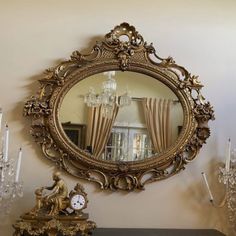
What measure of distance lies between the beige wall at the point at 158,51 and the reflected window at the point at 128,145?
0.24 metres

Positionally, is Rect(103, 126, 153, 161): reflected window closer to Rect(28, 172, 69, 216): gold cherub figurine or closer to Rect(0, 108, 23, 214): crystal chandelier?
Rect(28, 172, 69, 216): gold cherub figurine

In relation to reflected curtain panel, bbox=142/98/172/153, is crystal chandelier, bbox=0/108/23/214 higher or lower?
lower

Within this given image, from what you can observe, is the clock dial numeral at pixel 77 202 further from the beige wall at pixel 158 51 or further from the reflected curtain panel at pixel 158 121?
the reflected curtain panel at pixel 158 121

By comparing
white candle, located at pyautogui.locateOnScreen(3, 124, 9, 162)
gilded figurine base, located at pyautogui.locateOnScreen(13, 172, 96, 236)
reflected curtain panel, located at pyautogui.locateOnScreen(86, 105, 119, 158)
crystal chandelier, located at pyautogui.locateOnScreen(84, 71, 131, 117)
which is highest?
crystal chandelier, located at pyautogui.locateOnScreen(84, 71, 131, 117)

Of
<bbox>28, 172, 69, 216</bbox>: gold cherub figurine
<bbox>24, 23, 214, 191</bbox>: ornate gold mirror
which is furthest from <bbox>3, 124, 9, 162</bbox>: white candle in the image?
<bbox>28, 172, 69, 216</bbox>: gold cherub figurine

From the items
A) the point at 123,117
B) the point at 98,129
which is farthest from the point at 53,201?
the point at 123,117

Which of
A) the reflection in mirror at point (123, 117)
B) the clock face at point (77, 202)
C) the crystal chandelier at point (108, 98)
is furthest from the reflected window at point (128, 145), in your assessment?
the clock face at point (77, 202)

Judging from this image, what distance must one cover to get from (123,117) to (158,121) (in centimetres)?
25

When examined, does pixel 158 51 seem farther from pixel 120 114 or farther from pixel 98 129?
pixel 98 129

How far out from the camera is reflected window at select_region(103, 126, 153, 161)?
2.19 metres

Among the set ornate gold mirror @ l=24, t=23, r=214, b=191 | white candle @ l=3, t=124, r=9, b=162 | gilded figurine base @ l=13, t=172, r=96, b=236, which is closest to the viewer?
gilded figurine base @ l=13, t=172, r=96, b=236

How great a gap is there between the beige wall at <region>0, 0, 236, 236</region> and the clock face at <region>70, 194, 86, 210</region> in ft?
0.82

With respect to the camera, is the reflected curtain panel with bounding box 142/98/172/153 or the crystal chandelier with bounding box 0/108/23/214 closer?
the crystal chandelier with bounding box 0/108/23/214

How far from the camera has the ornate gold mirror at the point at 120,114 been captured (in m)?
2.12
